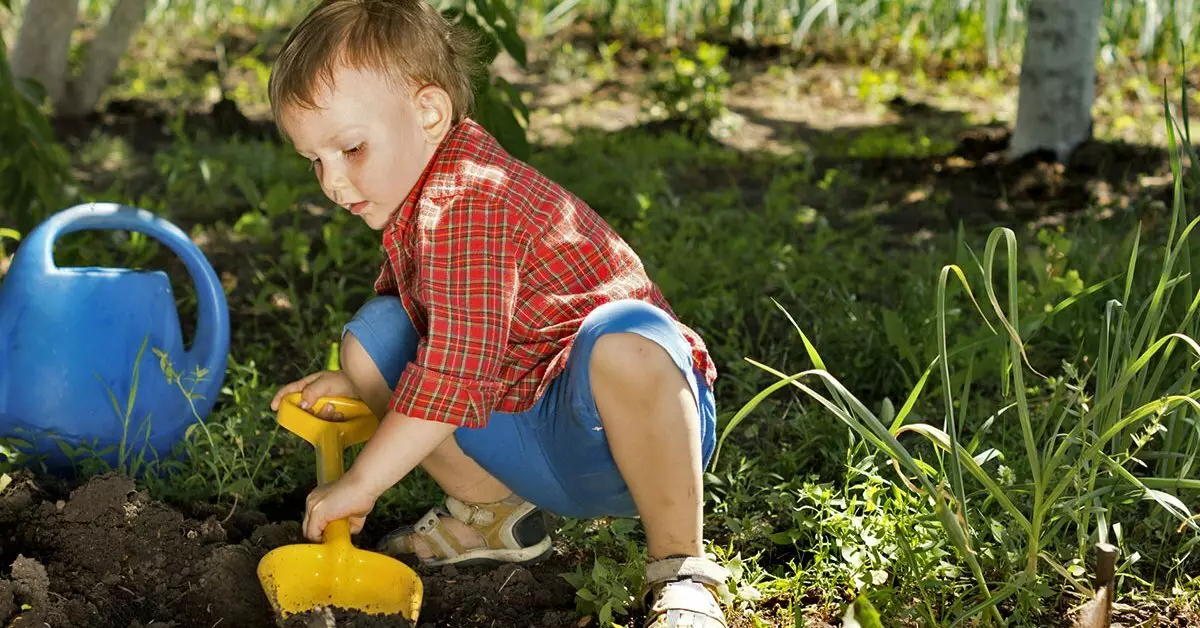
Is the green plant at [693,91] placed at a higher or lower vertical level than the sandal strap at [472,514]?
higher

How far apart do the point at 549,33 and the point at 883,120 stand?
5.76 ft

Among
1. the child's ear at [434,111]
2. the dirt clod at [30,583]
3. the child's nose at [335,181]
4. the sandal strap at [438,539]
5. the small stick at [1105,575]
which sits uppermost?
the child's ear at [434,111]

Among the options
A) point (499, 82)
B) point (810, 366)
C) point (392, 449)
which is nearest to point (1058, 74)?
point (810, 366)

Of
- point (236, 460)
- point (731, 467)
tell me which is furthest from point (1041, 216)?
point (236, 460)

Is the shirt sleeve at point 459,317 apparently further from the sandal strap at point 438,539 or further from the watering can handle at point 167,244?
the watering can handle at point 167,244

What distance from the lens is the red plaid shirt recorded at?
158cm

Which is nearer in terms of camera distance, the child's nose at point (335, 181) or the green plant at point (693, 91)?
the child's nose at point (335, 181)

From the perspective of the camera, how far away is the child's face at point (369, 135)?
1.60 meters

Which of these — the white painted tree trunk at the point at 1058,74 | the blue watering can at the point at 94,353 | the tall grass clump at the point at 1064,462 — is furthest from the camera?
the white painted tree trunk at the point at 1058,74

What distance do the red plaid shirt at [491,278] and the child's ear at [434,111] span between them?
2 centimetres

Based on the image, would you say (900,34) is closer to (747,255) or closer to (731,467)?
(747,255)

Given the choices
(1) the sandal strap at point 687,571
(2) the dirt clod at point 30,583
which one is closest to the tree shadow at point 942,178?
(1) the sandal strap at point 687,571

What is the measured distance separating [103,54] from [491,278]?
125 inches

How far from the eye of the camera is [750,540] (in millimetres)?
1877
